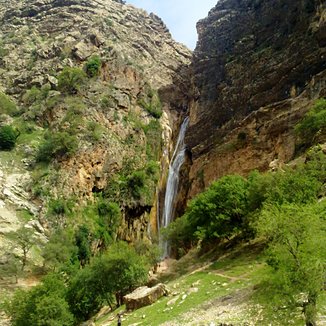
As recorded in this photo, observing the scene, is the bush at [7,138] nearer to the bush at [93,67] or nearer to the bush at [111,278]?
the bush at [93,67]

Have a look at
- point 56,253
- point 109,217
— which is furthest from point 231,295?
point 109,217

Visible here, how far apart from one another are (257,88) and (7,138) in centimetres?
3817

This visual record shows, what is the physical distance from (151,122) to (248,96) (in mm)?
22485

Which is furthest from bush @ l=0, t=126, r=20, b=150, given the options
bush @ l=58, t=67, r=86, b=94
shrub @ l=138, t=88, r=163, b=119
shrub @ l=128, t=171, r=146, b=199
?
shrub @ l=138, t=88, r=163, b=119

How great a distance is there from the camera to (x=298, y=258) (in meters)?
12.5

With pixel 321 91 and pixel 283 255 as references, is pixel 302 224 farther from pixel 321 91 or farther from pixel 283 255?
pixel 321 91

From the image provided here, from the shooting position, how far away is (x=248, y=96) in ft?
194

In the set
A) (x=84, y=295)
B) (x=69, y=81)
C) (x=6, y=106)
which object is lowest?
(x=84, y=295)

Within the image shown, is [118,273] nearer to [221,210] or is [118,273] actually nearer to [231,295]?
[221,210]

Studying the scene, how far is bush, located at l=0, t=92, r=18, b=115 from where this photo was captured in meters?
65.2

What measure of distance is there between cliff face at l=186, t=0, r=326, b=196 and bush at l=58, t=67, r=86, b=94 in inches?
866

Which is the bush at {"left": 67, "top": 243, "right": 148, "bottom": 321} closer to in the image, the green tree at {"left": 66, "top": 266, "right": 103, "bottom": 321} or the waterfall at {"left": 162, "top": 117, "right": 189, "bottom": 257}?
the green tree at {"left": 66, "top": 266, "right": 103, "bottom": 321}

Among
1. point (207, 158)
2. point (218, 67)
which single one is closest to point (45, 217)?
point (207, 158)

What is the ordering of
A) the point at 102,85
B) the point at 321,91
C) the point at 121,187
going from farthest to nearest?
the point at 102,85
the point at 121,187
the point at 321,91
